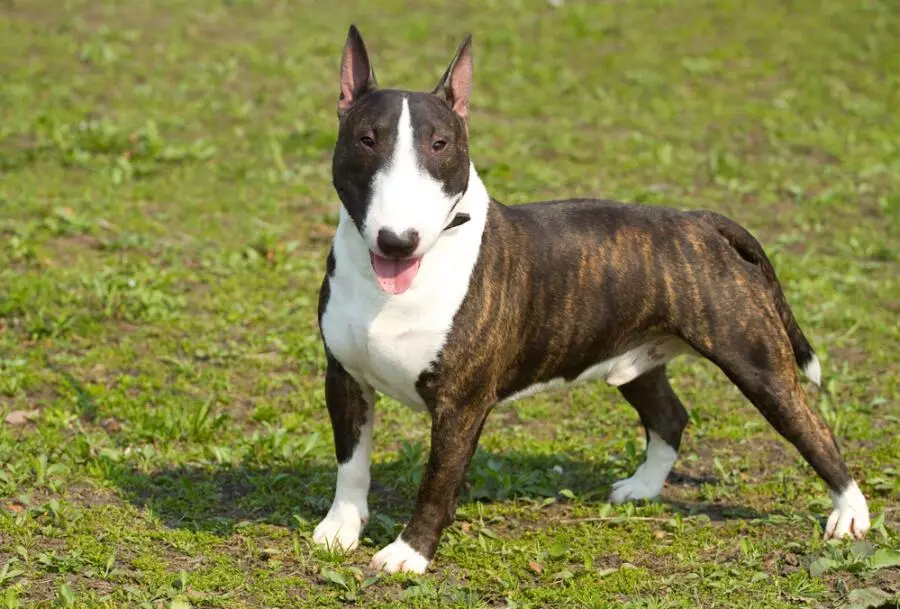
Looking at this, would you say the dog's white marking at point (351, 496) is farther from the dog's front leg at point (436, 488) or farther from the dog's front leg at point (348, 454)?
the dog's front leg at point (436, 488)

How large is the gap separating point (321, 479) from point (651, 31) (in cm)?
947

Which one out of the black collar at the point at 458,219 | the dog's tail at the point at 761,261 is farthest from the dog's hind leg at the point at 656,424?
the black collar at the point at 458,219

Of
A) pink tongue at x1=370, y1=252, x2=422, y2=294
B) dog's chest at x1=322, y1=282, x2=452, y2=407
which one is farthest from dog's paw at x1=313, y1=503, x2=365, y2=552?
pink tongue at x1=370, y1=252, x2=422, y2=294

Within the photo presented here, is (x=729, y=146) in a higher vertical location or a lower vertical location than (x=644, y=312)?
lower

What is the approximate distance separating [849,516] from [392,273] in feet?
7.60

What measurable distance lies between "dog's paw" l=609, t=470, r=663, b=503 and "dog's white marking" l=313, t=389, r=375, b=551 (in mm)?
1284

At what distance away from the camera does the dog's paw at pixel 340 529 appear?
19.3 ft

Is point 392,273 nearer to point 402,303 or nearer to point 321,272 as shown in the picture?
point 402,303

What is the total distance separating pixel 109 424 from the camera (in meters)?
7.17

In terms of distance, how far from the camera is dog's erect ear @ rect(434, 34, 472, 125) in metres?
5.51

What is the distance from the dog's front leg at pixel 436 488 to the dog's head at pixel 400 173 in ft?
2.24

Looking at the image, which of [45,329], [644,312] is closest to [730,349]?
[644,312]

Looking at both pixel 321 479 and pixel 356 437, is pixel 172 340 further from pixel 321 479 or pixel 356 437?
pixel 356 437

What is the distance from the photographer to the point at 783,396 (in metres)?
5.99
